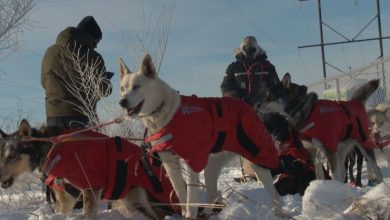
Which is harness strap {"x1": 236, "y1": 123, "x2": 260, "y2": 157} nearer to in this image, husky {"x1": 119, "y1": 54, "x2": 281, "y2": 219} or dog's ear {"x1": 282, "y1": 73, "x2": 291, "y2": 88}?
husky {"x1": 119, "y1": 54, "x2": 281, "y2": 219}

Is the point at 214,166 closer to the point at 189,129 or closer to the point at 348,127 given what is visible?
the point at 189,129

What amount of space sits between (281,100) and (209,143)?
2.07m

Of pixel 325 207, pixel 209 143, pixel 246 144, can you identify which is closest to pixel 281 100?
pixel 246 144

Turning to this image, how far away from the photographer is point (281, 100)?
5.96 metres

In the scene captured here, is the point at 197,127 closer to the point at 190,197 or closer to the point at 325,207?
the point at 190,197

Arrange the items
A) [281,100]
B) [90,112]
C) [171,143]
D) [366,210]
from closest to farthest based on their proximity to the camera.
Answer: [366,210] < [171,143] < [281,100] < [90,112]

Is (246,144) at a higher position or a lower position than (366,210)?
higher

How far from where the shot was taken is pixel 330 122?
18.3ft

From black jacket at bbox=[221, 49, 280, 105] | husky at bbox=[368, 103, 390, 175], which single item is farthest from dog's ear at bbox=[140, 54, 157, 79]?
husky at bbox=[368, 103, 390, 175]

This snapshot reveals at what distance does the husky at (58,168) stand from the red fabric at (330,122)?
1.89m

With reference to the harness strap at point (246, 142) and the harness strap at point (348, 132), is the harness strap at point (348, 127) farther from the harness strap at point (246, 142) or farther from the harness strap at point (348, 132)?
the harness strap at point (246, 142)

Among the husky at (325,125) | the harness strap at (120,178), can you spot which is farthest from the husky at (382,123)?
the harness strap at (120,178)

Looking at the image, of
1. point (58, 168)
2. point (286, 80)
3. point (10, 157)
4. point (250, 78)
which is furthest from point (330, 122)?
point (10, 157)

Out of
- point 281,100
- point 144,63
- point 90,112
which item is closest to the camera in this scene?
point 144,63
